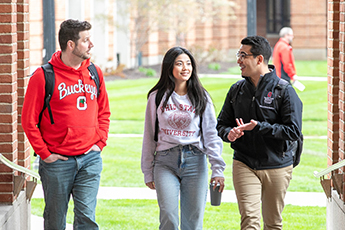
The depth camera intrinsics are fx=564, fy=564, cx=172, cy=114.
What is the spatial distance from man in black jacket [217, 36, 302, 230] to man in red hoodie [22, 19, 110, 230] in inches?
45.7

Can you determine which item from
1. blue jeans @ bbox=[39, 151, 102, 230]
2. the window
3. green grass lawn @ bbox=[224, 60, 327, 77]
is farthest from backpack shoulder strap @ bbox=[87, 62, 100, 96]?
the window

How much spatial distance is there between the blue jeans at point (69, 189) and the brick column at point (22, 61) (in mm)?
1060

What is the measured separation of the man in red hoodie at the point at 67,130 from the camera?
4.60 m

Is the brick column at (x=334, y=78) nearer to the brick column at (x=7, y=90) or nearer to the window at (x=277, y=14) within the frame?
the brick column at (x=7, y=90)

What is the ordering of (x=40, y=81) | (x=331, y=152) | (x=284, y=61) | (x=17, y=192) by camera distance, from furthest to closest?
1. (x=284, y=61)
2. (x=331, y=152)
3. (x=17, y=192)
4. (x=40, y=81)

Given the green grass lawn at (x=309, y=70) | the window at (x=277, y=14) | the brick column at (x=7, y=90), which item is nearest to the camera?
the brick column at (x=7, y=90)

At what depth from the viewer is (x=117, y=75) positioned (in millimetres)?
27422

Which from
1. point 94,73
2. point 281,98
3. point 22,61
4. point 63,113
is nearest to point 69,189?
point 63,113

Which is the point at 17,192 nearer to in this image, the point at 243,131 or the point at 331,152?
the point at 243,131

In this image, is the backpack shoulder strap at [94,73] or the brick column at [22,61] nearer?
the backpack shoulder strap at [94,73]

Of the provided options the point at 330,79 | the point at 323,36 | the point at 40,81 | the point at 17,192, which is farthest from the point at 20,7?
the point at 323,36

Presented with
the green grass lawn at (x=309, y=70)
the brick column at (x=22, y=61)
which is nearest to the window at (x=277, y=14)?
the green grass lawn at (x=309, y=70)

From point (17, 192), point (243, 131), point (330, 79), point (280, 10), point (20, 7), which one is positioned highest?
point (280, 10)

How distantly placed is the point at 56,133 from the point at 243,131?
1.55m
